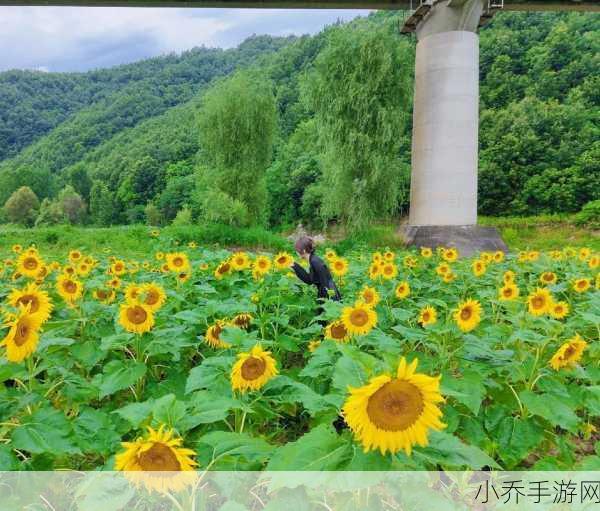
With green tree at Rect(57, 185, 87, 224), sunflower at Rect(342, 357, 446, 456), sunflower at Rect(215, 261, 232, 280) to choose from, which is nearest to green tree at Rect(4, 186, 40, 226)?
green tree at Rect(57, 185, 87, 224)

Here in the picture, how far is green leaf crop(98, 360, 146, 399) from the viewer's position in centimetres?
176

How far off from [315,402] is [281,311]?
1.63m

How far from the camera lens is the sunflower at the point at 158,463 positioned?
935 mm

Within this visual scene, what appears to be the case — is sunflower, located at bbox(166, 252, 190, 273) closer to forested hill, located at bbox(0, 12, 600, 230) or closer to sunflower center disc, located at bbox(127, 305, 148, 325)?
sunflower center disc, located at bbox(127, 305, 148, 325)

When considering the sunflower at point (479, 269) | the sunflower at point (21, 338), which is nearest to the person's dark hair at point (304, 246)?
the sunflower at point (479, 269)

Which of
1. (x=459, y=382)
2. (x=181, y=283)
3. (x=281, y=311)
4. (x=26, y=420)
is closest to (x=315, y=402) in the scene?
(x=459, y=382)

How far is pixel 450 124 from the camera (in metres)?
13.3

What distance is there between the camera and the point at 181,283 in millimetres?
3322

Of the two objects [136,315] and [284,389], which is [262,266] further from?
[284,389]

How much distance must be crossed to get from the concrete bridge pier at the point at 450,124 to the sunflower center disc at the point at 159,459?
41.7ft

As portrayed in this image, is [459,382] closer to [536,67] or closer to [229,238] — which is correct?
[229,238]

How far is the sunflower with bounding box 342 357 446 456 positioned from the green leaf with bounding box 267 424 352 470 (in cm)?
9

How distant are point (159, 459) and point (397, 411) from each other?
49 centimetres

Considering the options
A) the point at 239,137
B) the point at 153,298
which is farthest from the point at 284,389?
the point at 239,137
